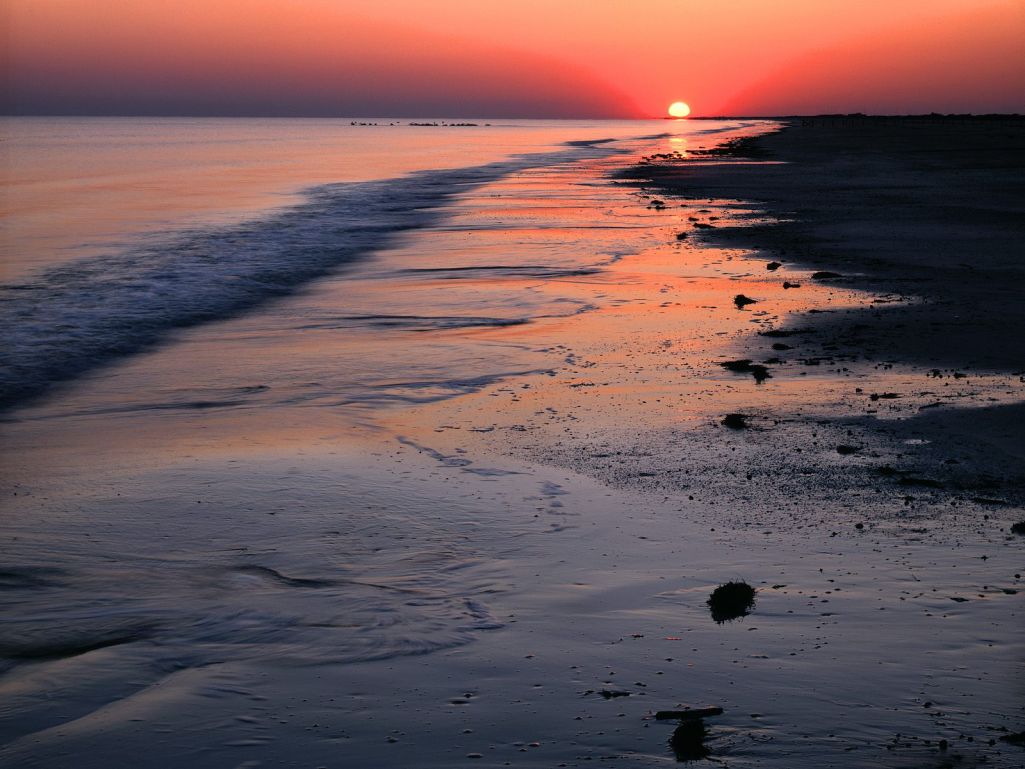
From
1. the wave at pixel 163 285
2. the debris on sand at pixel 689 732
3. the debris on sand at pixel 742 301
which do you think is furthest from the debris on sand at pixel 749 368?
the wave at pixel 163 285

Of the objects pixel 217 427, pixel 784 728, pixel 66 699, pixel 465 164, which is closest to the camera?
pixel 784 728

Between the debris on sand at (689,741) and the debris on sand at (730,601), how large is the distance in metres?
1.13

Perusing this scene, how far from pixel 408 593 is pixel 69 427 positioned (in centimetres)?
572

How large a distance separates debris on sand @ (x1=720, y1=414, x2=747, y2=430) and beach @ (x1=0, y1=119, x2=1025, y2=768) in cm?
6

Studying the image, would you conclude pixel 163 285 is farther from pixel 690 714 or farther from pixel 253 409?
pixel 690 714

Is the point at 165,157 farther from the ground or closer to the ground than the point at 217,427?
farther from the ground

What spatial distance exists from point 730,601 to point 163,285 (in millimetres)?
17246

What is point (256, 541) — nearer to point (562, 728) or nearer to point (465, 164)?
point (562, 728)

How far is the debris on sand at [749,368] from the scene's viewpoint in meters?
11.3

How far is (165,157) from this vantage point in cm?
9119

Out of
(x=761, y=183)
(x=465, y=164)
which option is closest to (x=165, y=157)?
(x=465, y=164)

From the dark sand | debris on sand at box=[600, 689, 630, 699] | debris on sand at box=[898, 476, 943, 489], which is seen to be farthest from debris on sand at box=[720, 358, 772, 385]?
debris on sand at box=[600, 689, 630, 699]

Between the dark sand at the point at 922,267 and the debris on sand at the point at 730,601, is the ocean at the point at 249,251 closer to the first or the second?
the dark sand at the point at 922,267

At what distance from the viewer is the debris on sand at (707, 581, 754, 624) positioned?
5.75m
